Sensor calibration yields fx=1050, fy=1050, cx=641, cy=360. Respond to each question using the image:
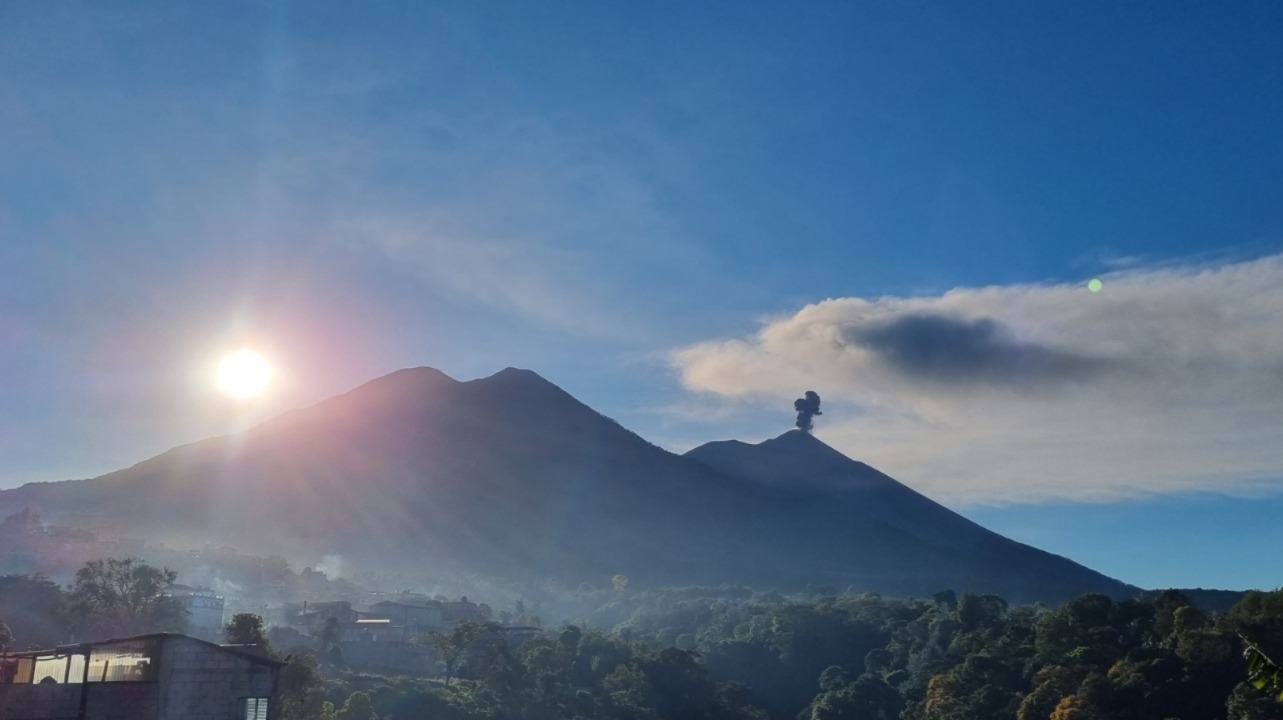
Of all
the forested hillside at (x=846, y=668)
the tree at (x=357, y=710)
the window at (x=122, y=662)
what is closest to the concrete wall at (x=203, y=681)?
the window at (x=122, y=662)

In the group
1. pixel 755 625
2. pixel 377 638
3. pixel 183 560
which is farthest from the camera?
pixel 183 560

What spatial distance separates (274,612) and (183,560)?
150ft

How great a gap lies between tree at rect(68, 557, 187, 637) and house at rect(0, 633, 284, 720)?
33.9 meters

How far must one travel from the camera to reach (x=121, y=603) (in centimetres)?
6731

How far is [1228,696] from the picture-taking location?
49.6m

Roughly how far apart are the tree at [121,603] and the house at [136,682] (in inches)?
1336

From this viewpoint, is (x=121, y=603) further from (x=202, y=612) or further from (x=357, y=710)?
(x=357, y=710)

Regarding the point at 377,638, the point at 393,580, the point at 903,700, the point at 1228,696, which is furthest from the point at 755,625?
the point at 393,580

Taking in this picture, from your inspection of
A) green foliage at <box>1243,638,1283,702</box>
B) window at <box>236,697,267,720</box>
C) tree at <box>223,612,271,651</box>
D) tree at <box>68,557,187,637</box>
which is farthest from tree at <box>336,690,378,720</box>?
green foliage at <box>1243,638,1283,702</box>

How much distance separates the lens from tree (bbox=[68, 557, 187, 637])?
6562 centimetres

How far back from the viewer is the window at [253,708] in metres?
34.6

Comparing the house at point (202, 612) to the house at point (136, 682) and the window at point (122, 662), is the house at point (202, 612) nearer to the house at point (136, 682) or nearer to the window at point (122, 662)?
the house at point (136, 682)

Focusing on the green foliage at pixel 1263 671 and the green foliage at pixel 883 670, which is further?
the green foliage at pixel 883 670

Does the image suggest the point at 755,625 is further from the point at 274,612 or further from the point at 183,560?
the point at 183,560
